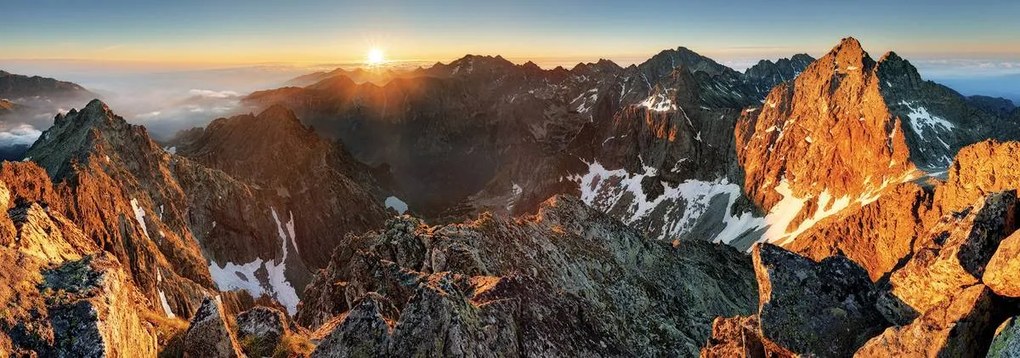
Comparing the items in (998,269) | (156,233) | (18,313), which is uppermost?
(998,269)

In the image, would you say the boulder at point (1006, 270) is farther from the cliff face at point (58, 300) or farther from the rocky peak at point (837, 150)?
the rocky peak at point (837, 150)

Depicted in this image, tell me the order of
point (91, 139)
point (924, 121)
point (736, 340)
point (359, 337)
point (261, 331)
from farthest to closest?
point (924, 121)
point (91, 139)
point (261, 331)
point (736, 340)
point (359, 337)

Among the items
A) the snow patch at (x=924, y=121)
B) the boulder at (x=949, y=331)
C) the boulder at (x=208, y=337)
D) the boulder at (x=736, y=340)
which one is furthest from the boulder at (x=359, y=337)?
the snow patch at (x=924, y=121)

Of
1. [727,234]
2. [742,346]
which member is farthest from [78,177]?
[727,234]

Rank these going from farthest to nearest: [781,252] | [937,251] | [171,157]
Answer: [171,157]
[781,252]
[937,251]

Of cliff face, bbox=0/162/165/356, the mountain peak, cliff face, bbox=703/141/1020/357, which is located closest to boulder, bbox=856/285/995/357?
cliff face, bbox=703/141/1020/357


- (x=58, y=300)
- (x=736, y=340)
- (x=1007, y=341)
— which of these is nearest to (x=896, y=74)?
(x=736, y=340)

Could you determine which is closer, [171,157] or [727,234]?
[171,157]

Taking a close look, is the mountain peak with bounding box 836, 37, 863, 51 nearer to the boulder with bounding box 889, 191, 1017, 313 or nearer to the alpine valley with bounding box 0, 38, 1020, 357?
the alpine valley with bounding box 0, 38, 1020, 357

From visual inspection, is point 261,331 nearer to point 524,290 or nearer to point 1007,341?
point 524,290

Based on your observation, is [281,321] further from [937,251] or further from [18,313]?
[937,251]
